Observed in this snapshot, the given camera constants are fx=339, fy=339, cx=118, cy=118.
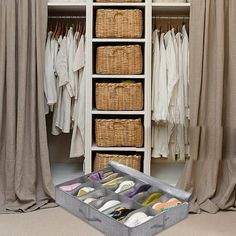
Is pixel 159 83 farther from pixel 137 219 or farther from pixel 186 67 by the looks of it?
pixel 137 219

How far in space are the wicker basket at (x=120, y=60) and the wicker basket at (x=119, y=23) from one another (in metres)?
0.11

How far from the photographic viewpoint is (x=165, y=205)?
1166mm

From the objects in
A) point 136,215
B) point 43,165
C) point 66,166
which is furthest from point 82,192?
point 66,166

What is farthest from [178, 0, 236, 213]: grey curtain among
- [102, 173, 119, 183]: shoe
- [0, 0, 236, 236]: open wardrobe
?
[102, 173, 119, 183]: shoe

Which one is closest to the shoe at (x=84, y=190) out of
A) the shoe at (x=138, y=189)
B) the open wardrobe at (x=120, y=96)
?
the shoe at (x=138, y=189)

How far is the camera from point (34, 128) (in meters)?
2.66

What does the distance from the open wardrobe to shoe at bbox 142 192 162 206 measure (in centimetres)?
127

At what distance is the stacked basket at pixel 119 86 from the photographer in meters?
2.72

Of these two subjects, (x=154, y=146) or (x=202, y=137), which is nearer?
(x=202, y=137)

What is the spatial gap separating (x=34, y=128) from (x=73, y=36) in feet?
2.75

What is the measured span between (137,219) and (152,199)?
155 millimetres

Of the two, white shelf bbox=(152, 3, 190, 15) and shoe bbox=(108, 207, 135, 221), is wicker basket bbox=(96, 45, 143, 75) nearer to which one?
white shelf bbox=(152, 3, 190, 15)

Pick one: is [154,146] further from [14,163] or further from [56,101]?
[14,163]

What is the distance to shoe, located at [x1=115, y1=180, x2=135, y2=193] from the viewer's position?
1.28 m
